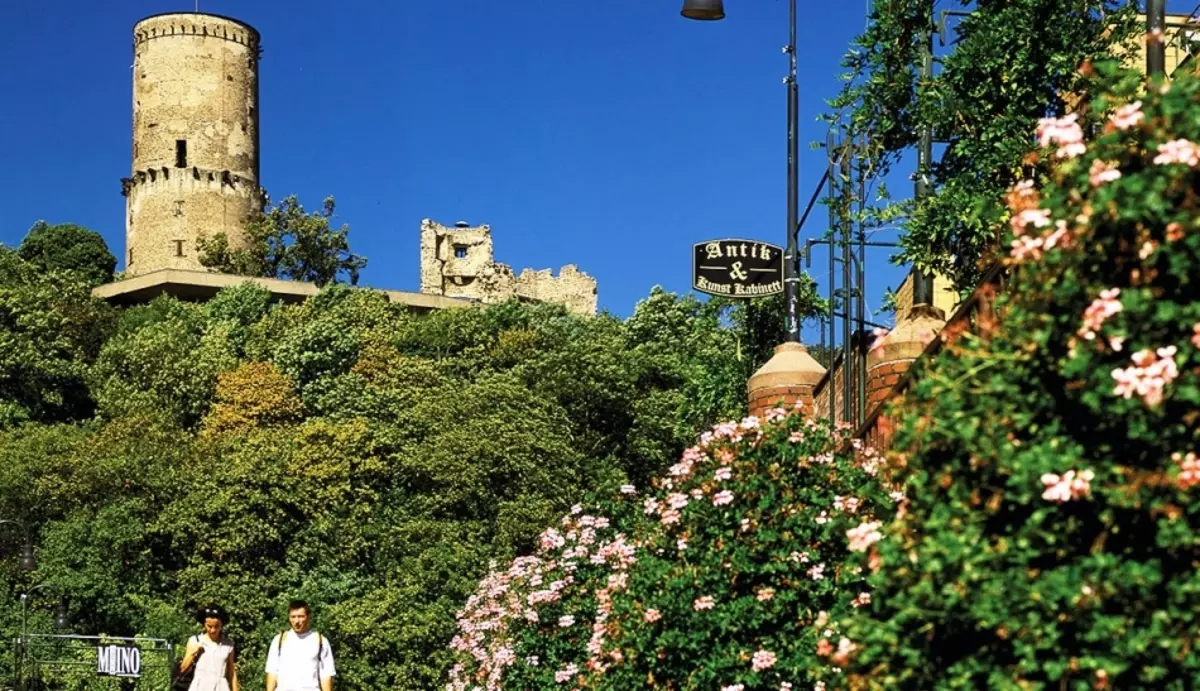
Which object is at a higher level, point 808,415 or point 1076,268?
point 1076,268

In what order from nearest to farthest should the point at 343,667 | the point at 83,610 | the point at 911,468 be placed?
the point at 911,468
the point at 343,667
the point at 83,610

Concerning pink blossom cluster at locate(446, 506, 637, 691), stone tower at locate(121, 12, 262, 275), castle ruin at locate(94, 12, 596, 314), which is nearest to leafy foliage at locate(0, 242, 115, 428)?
castle ruin at locate(94, 12, 596, 314)

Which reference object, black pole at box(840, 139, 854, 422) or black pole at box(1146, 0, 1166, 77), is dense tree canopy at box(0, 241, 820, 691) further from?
black pole at box(1146, 0, 1166, 77)

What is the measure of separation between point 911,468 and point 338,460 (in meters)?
46.6

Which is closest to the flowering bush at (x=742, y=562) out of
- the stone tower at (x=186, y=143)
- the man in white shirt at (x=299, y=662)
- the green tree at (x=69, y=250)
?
the man in white shirt at (x=299, y=662)

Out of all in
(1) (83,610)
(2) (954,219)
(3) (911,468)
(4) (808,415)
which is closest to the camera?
(3) (911,468)

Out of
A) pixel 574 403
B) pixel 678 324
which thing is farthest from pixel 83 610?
pixel 678 324

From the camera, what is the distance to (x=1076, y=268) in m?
5.14

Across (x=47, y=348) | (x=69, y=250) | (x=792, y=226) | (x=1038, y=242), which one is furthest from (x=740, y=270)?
(x=69, y=250)

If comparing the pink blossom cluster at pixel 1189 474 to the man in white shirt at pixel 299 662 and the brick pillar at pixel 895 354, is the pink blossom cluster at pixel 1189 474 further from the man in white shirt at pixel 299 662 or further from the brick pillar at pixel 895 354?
the man in white shirt at pixel 299 662

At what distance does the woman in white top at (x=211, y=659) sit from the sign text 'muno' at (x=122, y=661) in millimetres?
10001

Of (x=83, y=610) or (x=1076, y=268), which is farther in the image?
(x=83, y=610)

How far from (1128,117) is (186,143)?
314ft

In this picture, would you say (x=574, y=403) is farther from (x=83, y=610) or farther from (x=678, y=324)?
(x=83, y=610)
